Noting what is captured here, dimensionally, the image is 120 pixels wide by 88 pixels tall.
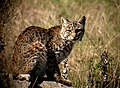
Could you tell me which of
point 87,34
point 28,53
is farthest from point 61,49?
point 87,34

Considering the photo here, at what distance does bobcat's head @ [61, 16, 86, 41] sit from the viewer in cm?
852

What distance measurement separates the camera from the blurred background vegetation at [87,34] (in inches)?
327

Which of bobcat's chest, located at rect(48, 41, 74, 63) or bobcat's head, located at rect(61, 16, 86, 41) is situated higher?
bobcat's head, located at rect(61, 16, 86, 41)

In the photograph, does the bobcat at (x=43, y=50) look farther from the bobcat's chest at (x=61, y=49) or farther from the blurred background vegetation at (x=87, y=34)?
the blurred background vegetation at (x=87, y=34)

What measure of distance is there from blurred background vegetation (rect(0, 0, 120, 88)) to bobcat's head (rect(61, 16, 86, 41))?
0.22 metres

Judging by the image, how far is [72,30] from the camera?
8516 mm

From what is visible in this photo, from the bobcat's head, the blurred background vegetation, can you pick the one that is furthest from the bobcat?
the blurred background vegetation

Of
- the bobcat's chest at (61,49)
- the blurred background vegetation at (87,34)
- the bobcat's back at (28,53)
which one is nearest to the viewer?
the bobcat's back at (28,53)

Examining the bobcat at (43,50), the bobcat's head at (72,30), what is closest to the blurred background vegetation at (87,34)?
the bobcat's head at (72,30)

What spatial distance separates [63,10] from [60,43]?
250 inches

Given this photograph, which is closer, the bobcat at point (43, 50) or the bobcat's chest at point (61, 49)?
the bobcat at point (43, 50)

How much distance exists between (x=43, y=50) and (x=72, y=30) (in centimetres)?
67

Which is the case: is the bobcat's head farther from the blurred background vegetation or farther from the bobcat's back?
the bobcat's back

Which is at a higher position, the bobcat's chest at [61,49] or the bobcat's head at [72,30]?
the bobcat's head at [72,30]
